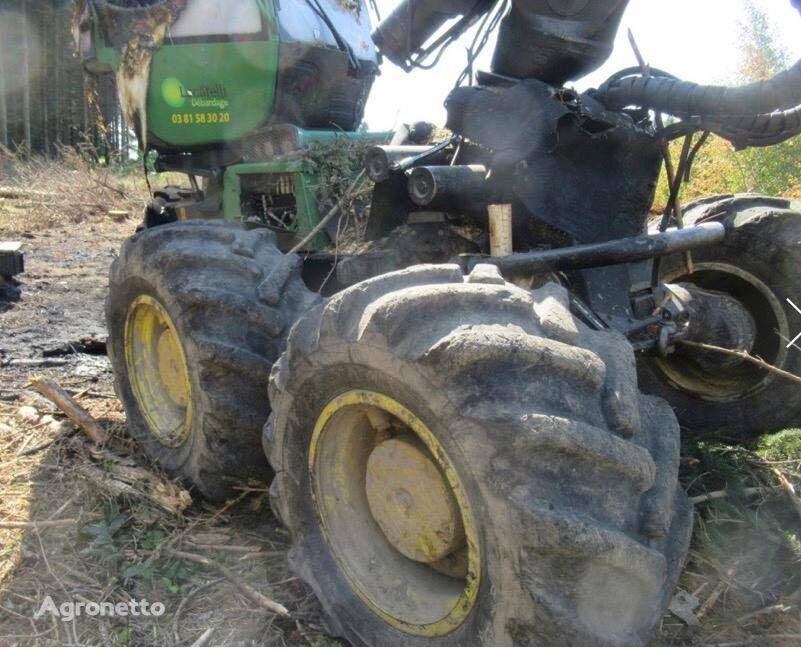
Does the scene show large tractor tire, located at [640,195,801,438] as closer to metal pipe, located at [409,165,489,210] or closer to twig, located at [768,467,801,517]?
twig, located at [768,467,801,517]

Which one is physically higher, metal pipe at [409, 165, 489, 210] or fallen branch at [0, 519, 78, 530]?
metal pipe at [409, 165, 489, 210]

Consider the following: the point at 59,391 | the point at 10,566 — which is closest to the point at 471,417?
the point at 10,566

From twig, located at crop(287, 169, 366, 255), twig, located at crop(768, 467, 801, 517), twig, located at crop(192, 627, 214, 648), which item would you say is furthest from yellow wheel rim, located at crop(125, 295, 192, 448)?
twig, located at crop(768, 467, 801, 517)

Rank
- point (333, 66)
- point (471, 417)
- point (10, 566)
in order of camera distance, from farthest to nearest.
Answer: point (333, 66)
point (10, 566)
point (471, 417)

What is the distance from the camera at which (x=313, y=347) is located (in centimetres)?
251

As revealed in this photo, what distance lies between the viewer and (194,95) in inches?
179

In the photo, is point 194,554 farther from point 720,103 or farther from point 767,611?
point 720,103

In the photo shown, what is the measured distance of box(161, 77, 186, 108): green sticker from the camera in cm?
456

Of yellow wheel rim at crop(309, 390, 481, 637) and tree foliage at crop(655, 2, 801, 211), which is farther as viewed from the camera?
tree foliage at crop(655, 2, 801, 211)

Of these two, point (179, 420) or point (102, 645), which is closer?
point (102, 645)

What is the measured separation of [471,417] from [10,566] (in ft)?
6.81

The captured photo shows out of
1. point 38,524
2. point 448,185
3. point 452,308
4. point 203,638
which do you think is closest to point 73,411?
point 38,524

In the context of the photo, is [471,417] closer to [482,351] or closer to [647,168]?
[482,351]

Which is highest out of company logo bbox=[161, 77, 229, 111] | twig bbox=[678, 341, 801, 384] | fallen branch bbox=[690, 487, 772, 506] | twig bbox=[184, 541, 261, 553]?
company logo bbox=[161, 77, 229, 111]
